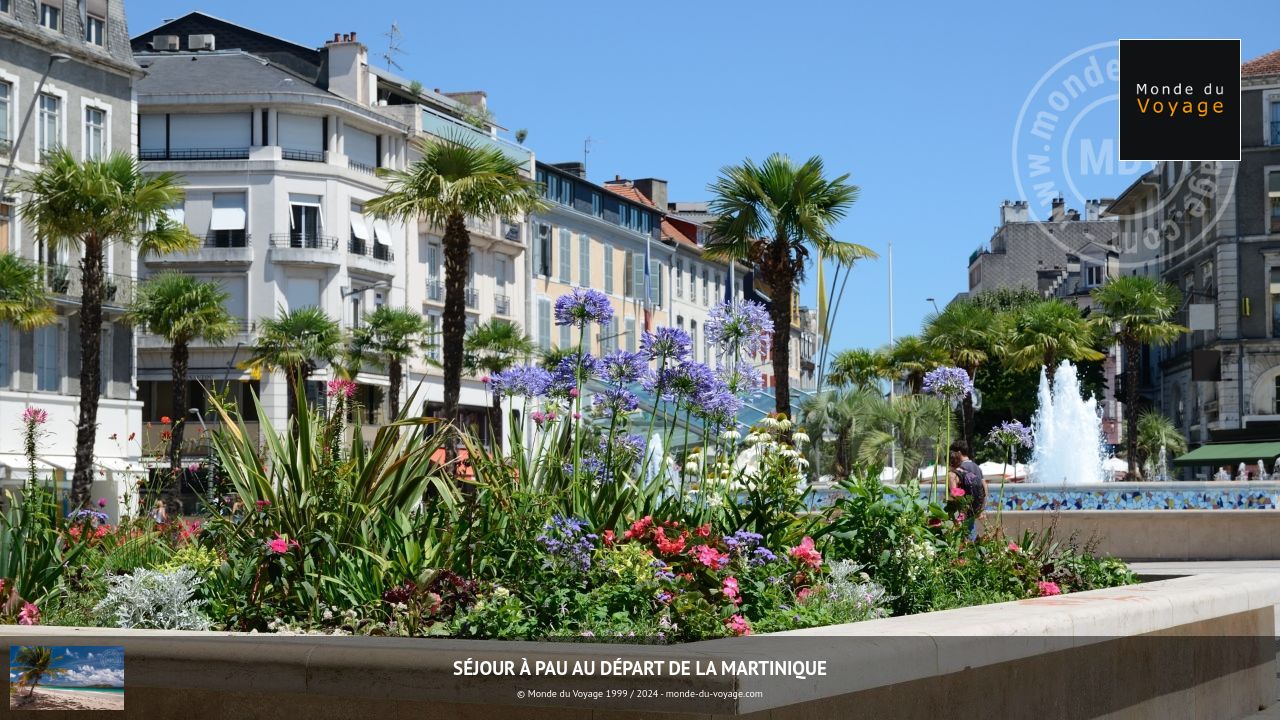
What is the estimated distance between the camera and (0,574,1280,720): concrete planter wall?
470 centimetres

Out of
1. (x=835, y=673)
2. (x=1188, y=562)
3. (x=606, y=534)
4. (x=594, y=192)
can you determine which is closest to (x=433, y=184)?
(x=1188, y=562)

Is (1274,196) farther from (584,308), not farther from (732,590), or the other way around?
(732,590)

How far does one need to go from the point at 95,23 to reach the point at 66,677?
150 ft

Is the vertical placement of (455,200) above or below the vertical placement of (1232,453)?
above

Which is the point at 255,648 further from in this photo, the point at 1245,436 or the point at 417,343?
the point at 1245,436

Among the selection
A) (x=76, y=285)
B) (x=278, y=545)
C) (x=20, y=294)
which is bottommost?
(x=278, y=545)

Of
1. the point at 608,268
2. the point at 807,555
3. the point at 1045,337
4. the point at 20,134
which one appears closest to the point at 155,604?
the point at 807,555

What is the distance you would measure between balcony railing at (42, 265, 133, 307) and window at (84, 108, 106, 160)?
331 centimetres

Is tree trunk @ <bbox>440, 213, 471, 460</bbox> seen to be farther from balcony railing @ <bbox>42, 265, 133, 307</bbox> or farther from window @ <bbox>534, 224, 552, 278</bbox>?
window @ <bbox>534, 224, 552, 278</bbox>

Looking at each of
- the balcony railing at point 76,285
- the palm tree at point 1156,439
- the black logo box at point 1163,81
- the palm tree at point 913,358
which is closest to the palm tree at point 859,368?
the palm tree at point 913,358

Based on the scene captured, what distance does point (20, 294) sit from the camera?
40.4 meters

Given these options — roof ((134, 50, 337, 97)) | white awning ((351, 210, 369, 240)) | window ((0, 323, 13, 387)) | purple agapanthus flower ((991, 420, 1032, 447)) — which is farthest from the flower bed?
roof ((134, 50, 337, 97))

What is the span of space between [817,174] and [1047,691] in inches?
1049

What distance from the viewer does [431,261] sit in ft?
212
